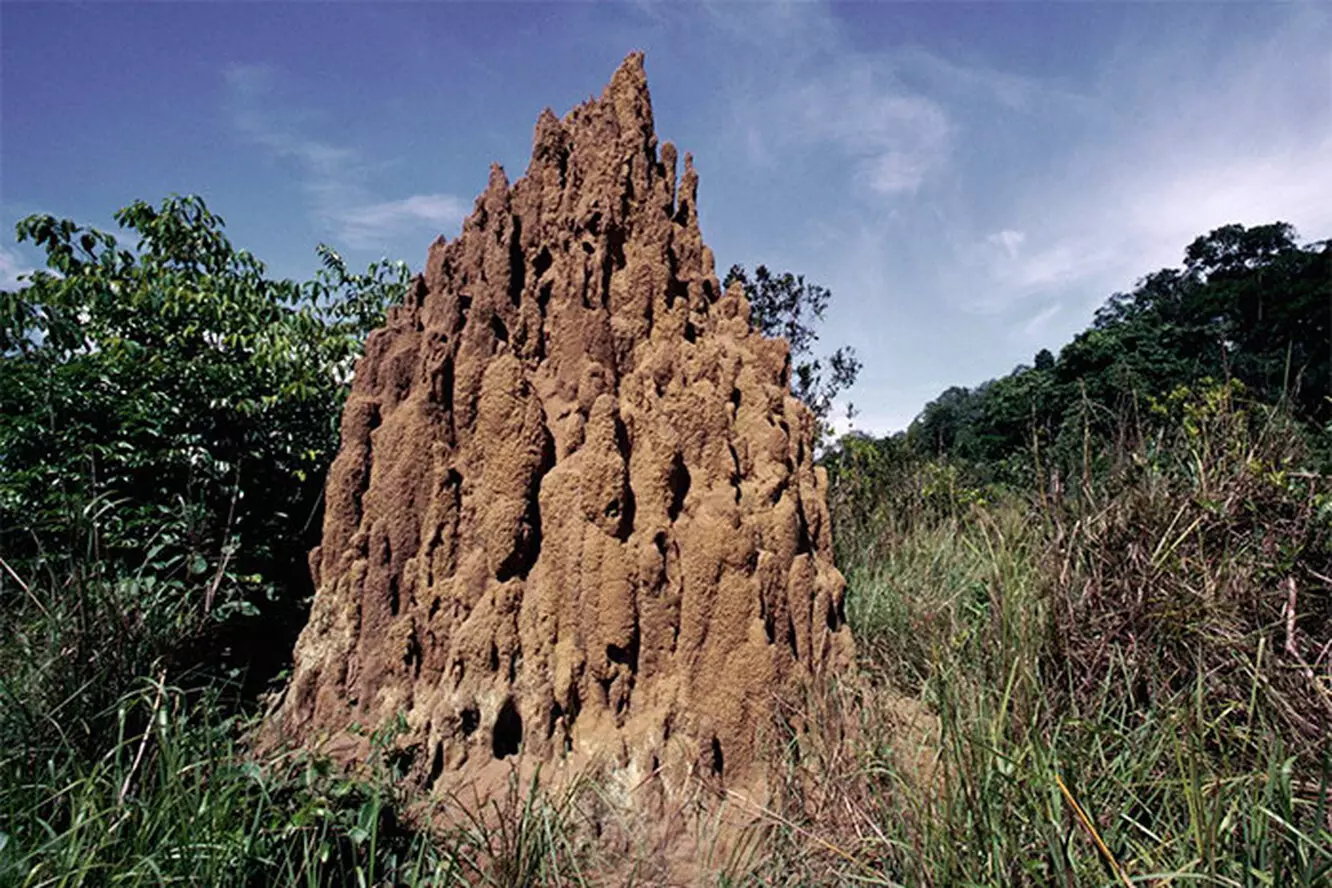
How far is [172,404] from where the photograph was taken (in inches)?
185

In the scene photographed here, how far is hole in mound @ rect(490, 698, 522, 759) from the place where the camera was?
10.3ft

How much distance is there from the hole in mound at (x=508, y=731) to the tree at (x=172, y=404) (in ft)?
5.51

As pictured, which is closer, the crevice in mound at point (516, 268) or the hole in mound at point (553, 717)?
the hole in mound at point (553, 717)

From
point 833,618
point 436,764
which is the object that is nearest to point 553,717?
point 436,764

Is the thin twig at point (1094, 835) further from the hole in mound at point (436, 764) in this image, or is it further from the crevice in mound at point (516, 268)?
the crevice in mound at point (516, 268)

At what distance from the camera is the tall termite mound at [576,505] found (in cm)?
311

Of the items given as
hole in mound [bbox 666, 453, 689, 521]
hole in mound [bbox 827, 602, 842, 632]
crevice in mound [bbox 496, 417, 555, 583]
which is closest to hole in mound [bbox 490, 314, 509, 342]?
crevice in mound [bbox 496, 417, 555, 583]

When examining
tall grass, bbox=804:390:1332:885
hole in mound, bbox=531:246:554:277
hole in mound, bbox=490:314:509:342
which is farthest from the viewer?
hole in mound, bbox=531:246:554:277

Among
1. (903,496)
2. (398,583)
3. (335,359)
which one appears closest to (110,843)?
(398,583)

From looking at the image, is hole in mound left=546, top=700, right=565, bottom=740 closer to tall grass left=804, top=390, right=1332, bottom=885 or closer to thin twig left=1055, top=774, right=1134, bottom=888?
tall grass left=804, top=390, right=1332, bottom=885

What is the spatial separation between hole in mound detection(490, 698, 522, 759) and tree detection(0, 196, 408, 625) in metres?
1.68

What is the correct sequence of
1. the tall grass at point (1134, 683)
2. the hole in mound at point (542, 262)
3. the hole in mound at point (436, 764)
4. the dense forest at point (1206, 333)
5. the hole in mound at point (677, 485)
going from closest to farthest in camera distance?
the tall grass at point (1134, 683) < the hole in mound at point (436, 764) < the hole in mound at point (677, 485) < the hole in mound at point (542, 262) < the dense forest at point (1206, 333)

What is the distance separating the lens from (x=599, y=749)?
118 inches

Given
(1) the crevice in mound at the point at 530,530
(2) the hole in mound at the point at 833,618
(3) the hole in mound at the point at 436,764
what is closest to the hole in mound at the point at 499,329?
(1) the crevice in mound at the point at 530,530
